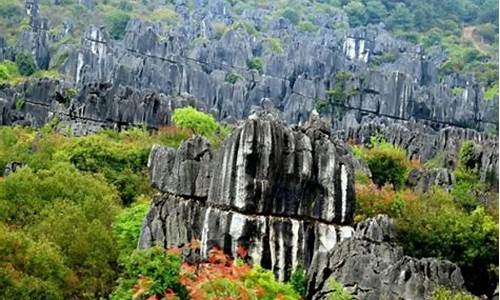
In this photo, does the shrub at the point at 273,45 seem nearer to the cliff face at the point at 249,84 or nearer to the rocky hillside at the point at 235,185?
the cliff face at the point at 249,84

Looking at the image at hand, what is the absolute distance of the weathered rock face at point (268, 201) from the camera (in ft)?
65.3

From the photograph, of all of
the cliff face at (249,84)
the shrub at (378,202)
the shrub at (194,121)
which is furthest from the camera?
the cliff face at (249,84)

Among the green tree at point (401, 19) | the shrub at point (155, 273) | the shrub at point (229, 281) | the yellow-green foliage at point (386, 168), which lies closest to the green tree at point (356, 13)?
the green tree at point (401, 19)

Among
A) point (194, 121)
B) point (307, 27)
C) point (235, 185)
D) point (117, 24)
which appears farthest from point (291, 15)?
point (235, 185)

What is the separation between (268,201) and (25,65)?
2231 inches

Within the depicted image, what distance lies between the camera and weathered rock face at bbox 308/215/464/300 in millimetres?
16828

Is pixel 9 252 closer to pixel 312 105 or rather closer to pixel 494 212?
pixel 494 212

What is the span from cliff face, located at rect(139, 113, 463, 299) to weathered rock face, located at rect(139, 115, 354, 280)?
0.02 meters

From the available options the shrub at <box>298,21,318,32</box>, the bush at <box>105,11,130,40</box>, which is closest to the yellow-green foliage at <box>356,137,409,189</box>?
the bush at <box>105,11,130,40</box>

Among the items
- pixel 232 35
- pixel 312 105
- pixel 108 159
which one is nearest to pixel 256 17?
pixel 232 35

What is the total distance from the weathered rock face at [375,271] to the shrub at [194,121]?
23768 millimetres

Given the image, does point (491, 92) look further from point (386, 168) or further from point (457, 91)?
point (386, 168)

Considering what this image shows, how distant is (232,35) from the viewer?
9331cm

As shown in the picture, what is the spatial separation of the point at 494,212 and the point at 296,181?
916cm
